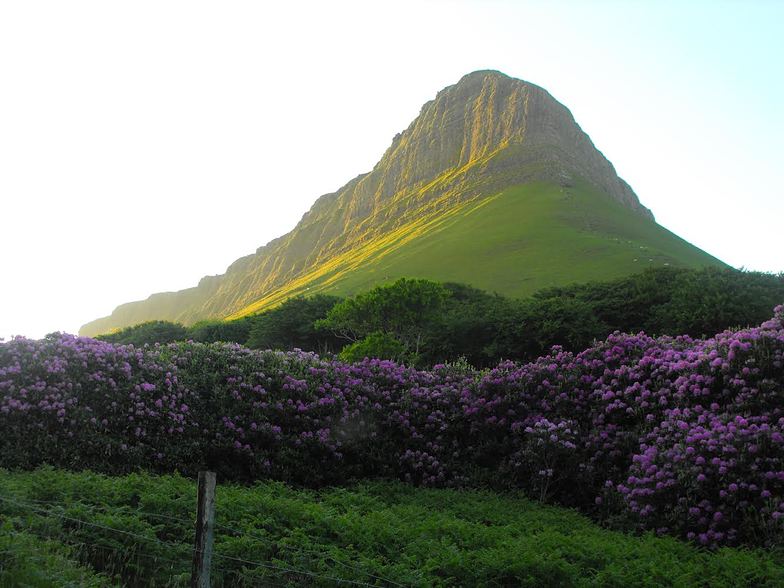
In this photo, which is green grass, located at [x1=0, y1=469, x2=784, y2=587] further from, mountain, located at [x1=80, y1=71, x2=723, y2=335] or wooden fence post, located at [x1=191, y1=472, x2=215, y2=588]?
mountain, located at [x1=80, y1=71, x2=723, y2=335]

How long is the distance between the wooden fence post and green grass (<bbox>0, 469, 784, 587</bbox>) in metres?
0.74

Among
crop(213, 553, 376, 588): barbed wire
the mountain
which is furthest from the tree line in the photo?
the mountain

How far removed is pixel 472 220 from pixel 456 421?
102m

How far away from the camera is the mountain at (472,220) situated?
89.6m

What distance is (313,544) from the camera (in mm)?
7223

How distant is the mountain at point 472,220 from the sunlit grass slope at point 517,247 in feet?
0.97

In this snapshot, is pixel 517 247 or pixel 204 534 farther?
pixel 517 247

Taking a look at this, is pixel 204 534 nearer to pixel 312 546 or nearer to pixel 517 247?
pixel 312 546

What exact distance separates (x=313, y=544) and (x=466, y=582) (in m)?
1.55

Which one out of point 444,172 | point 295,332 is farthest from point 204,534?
point 444,172

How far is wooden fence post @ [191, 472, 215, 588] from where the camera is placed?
5414 millimetres

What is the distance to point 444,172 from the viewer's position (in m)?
149

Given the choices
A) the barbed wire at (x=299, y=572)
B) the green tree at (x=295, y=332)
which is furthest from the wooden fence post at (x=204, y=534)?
the green tree at (x=295, y=332)

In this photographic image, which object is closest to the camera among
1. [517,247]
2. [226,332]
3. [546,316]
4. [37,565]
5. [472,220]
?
[37,565]
